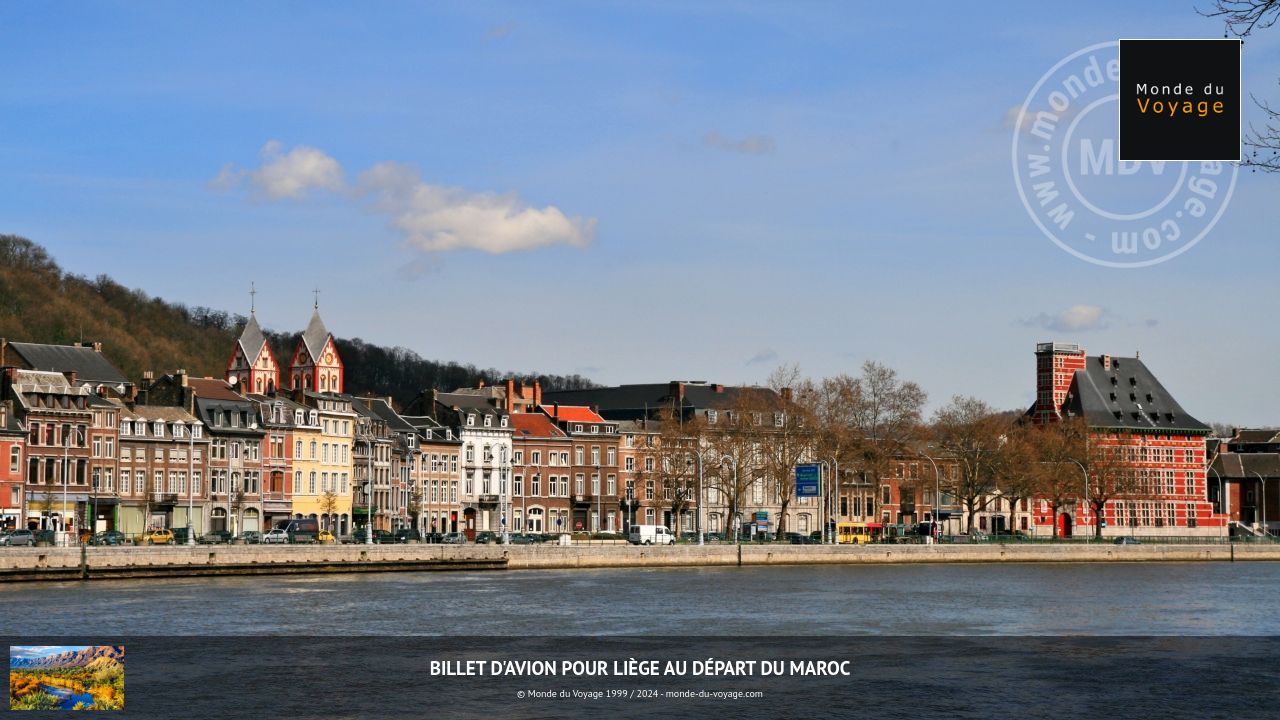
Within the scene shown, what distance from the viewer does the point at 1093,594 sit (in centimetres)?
8600

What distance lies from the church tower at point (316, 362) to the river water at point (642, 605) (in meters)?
49.0

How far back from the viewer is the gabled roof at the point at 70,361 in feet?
370

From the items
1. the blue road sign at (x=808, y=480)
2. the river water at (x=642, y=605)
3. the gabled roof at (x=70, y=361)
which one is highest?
the gabled roof at (x=70, y=361)

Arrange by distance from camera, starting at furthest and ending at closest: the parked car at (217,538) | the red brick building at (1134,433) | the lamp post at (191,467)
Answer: the red brick building at (1134,433)
the lamp post at (191,467)
the parked car at (217,538)

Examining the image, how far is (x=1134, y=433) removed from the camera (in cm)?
16500

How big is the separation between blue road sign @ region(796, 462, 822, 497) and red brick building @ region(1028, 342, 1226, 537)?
4936cm

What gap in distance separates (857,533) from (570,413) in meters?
27.5

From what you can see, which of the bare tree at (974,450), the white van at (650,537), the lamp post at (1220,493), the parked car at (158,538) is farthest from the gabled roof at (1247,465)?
the parked car at (158,538)

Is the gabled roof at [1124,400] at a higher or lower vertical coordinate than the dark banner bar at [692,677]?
higher

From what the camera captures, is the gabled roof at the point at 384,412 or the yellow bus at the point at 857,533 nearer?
the yellow bus at the point at 857,533

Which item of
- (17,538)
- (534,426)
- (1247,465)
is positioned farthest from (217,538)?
(1247,465)

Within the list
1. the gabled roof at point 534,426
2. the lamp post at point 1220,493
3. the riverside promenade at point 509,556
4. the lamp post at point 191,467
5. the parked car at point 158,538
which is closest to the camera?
the riverside promenade at point 509,556

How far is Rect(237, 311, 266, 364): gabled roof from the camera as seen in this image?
138m

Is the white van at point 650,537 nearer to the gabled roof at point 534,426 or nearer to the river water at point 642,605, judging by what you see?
the river water at point 642,605
